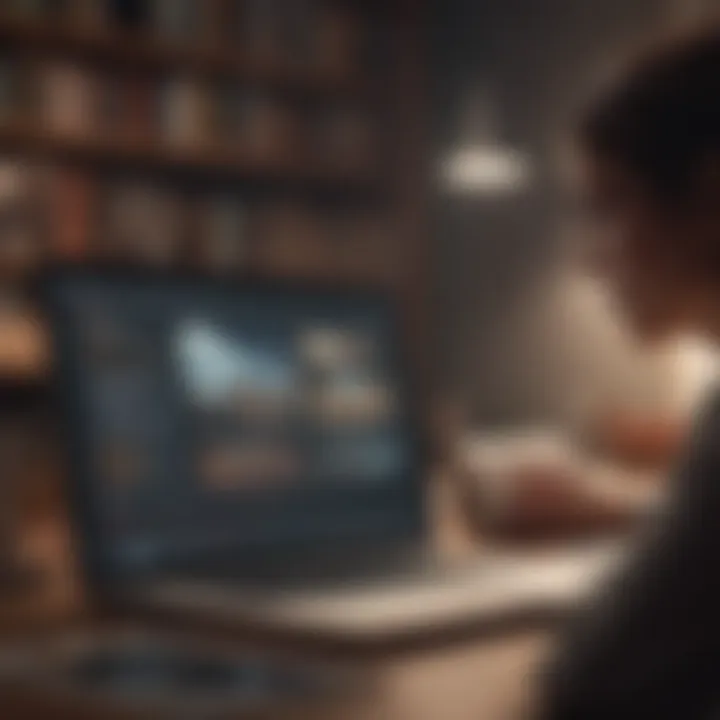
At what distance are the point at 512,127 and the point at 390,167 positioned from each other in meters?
0.41

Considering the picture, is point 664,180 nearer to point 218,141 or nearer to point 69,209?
point 69,209

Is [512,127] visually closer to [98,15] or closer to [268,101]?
[268,101]

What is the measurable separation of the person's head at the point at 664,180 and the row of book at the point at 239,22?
2356 mm

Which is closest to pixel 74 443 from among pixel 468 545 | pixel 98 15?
pixel 468 545

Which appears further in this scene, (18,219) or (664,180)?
(18,219)

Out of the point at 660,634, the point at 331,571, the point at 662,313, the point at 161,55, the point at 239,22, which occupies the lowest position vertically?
the point at 660,634

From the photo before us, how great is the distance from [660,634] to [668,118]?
0.35 m

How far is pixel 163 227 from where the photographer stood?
3.46 meters

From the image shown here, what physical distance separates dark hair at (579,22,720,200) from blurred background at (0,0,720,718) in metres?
1.77

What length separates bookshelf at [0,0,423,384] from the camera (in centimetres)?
321

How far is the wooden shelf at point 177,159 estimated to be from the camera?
10.5ft

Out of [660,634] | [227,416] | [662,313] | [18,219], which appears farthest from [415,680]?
[18,219]

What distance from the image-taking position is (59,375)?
1.15 m

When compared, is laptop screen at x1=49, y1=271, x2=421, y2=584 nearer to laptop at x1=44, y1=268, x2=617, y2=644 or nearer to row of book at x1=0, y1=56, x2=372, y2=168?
laptop at x1=44, y1=268, x2=617, y2=644
